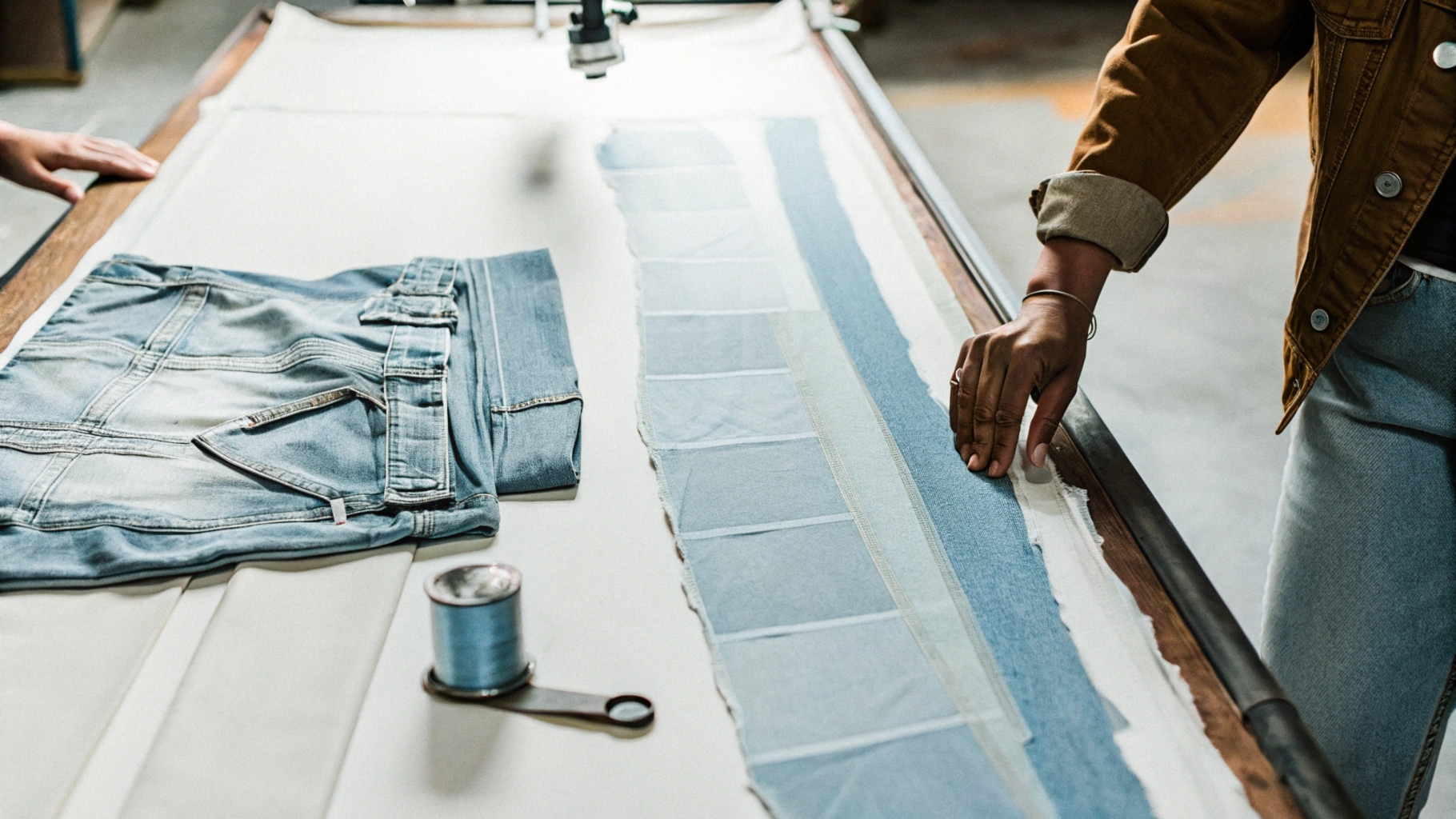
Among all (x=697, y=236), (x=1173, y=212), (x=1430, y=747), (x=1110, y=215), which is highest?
(x=1110, y=215)

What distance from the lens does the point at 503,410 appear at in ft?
4.00

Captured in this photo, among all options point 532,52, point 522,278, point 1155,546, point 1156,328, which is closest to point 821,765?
point 1155,546

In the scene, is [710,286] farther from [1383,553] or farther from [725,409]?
[1383,553]

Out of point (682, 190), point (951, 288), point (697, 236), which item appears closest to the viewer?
point (951, 288)

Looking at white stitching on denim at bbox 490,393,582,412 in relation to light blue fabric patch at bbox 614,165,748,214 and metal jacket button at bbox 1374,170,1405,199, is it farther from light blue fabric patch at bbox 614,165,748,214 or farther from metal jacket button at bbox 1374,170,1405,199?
metal jacket button at bbox 1374,170,1405,199

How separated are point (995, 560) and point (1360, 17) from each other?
655 mm

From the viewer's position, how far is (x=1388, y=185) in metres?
1.04

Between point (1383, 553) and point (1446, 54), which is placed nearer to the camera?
point (1446, 54)

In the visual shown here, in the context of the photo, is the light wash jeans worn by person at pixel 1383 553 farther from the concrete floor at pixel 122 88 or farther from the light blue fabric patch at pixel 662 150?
the concrete floor at pixel 122 88

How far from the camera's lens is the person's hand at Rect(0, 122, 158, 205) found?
1654 millimetres

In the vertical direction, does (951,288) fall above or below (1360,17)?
below

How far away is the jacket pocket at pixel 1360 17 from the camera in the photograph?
1.01 meters

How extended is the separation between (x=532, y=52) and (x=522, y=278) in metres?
1.22

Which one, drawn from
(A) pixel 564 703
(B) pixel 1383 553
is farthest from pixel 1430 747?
(A) pixel 564 703
